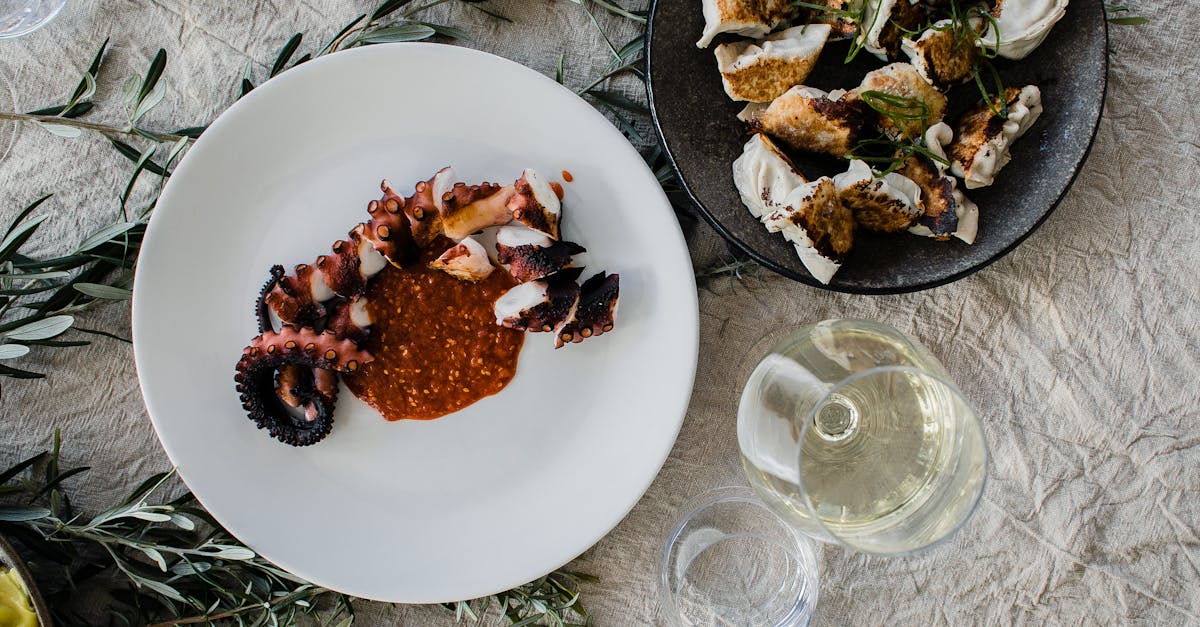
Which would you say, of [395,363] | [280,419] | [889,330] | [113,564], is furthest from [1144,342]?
[113,564]

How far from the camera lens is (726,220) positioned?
5.57 feet

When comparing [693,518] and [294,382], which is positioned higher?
[294,382]

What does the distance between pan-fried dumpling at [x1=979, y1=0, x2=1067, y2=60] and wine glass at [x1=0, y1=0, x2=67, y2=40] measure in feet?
6.87

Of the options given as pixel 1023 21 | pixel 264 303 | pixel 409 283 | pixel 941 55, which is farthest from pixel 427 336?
pixel 1023 21

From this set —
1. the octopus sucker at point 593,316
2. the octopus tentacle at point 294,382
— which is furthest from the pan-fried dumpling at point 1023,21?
the octopus tentacle at point 294,382

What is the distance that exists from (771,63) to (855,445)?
806 mm

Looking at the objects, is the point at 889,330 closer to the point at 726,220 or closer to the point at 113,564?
the point at 726,220

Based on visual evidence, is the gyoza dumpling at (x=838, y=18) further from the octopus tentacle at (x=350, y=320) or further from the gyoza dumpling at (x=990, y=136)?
the octopus tentacle at (x=350, y=320)

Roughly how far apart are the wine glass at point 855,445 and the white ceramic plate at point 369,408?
8.6 inches

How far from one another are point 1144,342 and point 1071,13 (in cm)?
78

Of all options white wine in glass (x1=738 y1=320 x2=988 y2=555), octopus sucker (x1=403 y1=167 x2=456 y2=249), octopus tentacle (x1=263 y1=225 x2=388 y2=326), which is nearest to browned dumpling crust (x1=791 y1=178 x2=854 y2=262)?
white wine in glass (x1=738 y1=320 x2=988 y2=555)

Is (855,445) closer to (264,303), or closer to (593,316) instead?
(593,316)

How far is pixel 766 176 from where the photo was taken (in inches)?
65.9

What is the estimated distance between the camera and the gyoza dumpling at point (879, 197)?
1.64 m
